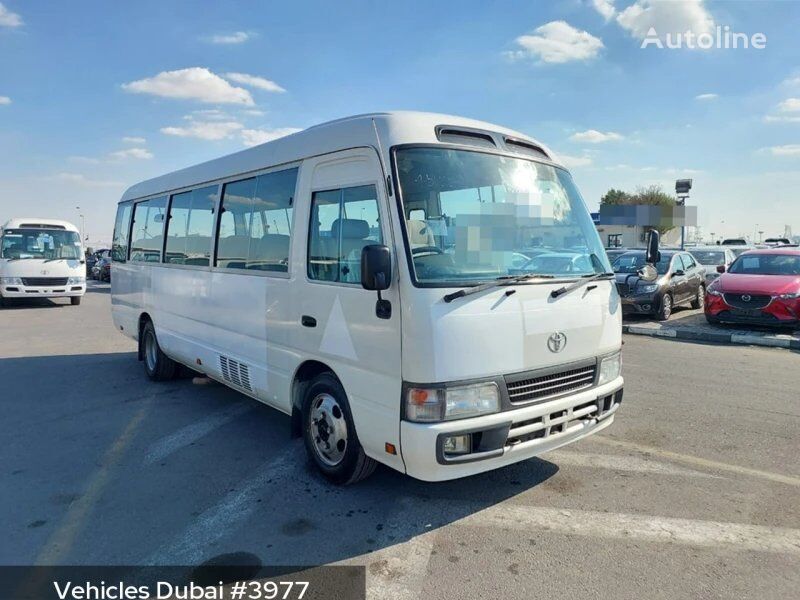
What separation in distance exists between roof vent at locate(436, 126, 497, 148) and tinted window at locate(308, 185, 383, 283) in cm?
64

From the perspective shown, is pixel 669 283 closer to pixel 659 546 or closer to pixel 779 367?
pixel 779 367

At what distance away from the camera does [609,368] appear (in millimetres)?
4250

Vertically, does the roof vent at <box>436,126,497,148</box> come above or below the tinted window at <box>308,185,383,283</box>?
above

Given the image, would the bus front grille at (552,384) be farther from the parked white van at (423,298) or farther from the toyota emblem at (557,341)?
the toyota emblem at (557,341)

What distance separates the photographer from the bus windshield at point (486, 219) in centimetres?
353

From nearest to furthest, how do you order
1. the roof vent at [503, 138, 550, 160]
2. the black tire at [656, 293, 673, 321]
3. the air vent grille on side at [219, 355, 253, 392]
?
the roof vent at [503, 138, 550, 160]
the air vent grille on side at [219, 355, 253, 392]
the black tire at [656, 293, 673, 321]

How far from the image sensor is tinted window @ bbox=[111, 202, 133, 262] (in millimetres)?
8617

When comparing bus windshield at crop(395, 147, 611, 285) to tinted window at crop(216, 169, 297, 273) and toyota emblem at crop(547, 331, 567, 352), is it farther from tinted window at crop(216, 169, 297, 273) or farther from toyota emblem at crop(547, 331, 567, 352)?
tinted window at crop(216, 169, 297, 273)

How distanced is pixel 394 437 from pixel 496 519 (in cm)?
96

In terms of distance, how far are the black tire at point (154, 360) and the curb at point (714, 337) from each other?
9.01 metres

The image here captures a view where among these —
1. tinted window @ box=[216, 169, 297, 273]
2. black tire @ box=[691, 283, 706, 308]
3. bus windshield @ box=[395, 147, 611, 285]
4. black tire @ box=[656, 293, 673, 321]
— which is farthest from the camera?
black tire @ box=[691, 283, 706, 308]

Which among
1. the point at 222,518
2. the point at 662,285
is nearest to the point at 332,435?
the point at 222,518

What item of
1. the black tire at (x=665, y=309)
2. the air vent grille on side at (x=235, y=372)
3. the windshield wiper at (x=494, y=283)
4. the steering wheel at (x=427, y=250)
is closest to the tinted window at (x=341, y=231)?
the steering wheel at (x=427, y=250)

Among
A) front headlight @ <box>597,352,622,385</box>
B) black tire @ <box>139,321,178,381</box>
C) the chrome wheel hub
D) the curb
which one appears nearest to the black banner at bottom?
the chrome wheel hub
